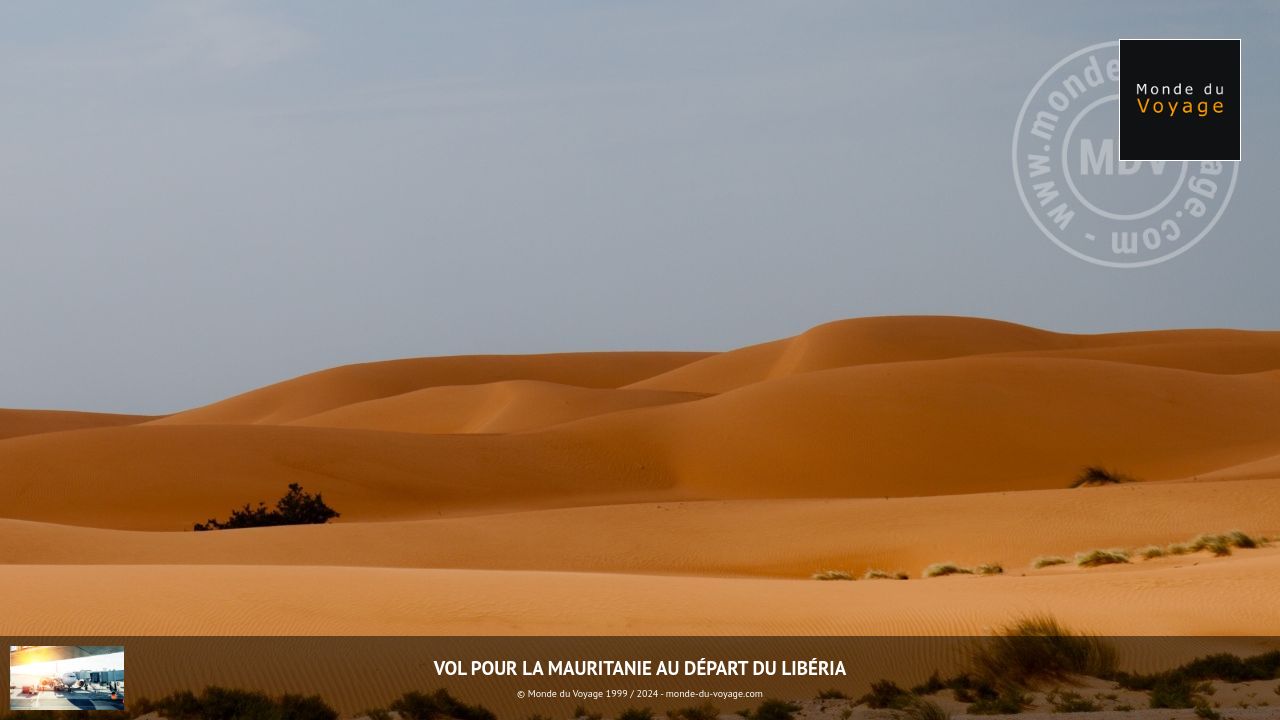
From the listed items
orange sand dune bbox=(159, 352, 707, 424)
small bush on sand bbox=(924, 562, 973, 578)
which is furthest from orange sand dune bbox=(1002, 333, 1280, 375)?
small bush on sand bbox=(924, 562, 973, 578)

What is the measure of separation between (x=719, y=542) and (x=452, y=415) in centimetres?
3945

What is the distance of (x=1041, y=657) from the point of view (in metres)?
10.2

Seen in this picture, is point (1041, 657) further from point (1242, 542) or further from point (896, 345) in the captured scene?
point (896, 345)

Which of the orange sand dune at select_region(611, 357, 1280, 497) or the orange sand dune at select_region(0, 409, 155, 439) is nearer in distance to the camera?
the orange sand dune at select_region(611, 357, 1280, 497)

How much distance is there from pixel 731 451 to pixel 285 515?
49.2 feet

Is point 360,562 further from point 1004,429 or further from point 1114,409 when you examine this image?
point 1114,409

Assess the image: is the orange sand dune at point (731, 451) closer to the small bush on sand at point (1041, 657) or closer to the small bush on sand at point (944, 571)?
the small bush on sand at point (944, 571)

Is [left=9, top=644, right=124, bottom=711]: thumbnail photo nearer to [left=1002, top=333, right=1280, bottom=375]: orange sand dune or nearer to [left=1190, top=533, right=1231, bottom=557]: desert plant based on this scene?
[left=1190, top=533, right=1231, bottom=557]: desert plant

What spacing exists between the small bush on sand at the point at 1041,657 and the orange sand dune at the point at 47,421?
245 ft

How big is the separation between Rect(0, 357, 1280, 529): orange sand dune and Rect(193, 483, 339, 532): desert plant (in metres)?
1.86

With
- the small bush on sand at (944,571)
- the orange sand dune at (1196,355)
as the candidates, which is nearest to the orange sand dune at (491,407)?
the orange sand dune at (1196,355)

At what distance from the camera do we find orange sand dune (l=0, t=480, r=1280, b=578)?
2331cm

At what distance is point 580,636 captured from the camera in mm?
10875

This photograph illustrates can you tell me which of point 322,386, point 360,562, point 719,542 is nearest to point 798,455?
point 719,542
